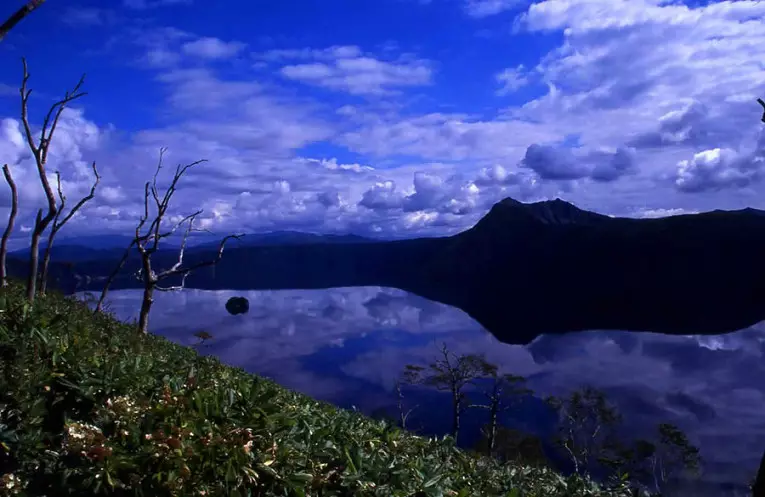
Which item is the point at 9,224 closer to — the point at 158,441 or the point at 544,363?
the point at 158,441

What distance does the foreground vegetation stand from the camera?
10.3 feet

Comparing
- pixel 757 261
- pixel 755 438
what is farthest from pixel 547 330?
pixel 757 261

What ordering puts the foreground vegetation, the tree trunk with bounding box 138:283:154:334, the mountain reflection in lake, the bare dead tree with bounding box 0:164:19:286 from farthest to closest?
the mountain reflection in lake < the tree trunk with bounding box 138:283:154:334 < the bare dead tree with bounding box 0:164:19:286 < the foreground vegetation

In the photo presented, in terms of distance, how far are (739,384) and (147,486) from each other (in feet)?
412

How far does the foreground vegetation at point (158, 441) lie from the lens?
3.14 meters

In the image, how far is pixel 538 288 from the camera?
197m

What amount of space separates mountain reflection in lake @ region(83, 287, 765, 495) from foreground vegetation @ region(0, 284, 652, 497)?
60813 mm

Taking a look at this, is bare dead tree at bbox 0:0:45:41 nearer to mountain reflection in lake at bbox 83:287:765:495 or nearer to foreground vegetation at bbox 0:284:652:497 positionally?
foreground vegetation at bbox 0:284:652:497

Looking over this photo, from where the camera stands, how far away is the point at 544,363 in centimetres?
11306

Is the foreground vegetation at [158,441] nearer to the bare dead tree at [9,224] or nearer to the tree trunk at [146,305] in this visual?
the bare dead tree at [9,224]

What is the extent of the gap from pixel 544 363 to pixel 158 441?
382ft

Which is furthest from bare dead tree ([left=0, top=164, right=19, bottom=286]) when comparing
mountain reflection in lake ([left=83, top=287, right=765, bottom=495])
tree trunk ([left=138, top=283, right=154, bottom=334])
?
mountain reflection in lake ([left=83, top=287, right=765, bottom=495])

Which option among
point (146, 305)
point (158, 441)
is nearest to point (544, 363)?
point (146, 305)

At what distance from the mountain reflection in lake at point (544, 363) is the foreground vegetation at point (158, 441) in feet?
200
